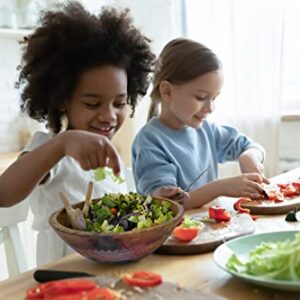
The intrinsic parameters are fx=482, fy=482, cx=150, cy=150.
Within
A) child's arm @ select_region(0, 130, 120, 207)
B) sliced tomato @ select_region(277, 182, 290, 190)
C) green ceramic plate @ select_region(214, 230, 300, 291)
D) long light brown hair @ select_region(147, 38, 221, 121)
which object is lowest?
sliced tomato @ select_region(277, 182, 290, 190)

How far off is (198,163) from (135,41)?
430mm

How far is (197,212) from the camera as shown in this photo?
3.44ft

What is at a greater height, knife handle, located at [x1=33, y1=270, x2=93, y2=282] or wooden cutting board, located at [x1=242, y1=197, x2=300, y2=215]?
knife handle, located at [x1=33, y1=270, x2=93, y2=282]

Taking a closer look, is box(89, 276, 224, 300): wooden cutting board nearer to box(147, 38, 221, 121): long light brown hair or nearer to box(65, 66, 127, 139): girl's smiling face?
box(65, 66, 127, 139): girl's smiling face

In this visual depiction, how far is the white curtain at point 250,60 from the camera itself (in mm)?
2135

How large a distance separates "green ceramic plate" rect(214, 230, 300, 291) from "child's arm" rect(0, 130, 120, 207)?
8.1 inches

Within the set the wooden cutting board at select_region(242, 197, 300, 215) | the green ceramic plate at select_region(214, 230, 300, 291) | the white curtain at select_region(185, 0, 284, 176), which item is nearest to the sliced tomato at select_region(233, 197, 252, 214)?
the wooden cutting board at select_region(242, 197, 300, 215)

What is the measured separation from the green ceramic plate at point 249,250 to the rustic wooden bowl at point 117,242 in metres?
0.09

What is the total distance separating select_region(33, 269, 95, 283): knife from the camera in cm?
66

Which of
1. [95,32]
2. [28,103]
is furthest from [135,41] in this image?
[28,103]

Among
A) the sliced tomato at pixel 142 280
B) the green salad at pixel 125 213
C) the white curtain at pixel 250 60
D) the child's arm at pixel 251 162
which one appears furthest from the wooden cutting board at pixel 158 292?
the white curtain at pixel 250 60

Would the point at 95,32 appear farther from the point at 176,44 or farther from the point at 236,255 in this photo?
the point at 236,255

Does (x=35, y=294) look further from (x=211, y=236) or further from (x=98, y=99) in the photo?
(x=98, y=99)

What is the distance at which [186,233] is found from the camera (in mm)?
821
